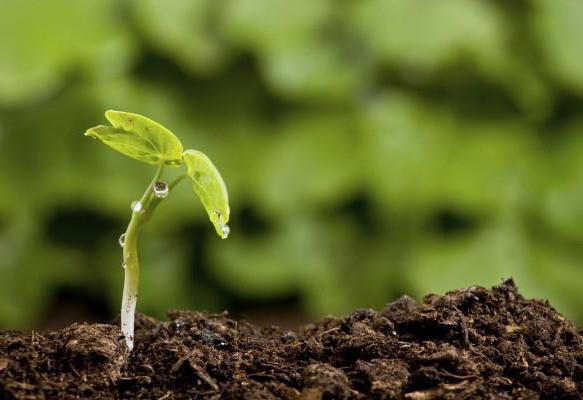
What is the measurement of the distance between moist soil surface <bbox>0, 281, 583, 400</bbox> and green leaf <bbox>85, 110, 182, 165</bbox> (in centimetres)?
12

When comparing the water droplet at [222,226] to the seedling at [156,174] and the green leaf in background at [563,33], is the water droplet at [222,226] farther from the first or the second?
the green leaf in background at [563,33]

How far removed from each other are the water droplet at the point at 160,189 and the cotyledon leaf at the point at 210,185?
0.06 ft

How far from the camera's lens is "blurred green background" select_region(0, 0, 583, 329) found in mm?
2252

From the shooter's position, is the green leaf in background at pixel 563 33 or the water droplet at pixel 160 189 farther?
the green leaf in background at pixel 563 33

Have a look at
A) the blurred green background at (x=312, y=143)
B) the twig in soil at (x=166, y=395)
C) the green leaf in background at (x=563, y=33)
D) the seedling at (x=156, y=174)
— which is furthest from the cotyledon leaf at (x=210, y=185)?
the green leaf in background at (x=563, y=33)

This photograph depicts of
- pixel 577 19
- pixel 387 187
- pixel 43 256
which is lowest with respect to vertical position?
pixel 43 256

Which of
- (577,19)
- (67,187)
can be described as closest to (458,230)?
(577,19)

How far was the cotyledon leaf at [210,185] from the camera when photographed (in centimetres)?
68

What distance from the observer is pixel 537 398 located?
27.4 inches

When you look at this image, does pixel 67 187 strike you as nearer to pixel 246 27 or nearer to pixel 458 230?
pixel 246 27

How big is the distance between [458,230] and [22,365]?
69.0 inches

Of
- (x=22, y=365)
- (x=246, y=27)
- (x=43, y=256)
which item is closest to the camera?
(x=22, y=365)

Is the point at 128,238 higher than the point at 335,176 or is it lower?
lower

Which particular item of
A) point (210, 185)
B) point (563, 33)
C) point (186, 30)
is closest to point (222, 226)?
point (210, 185)
